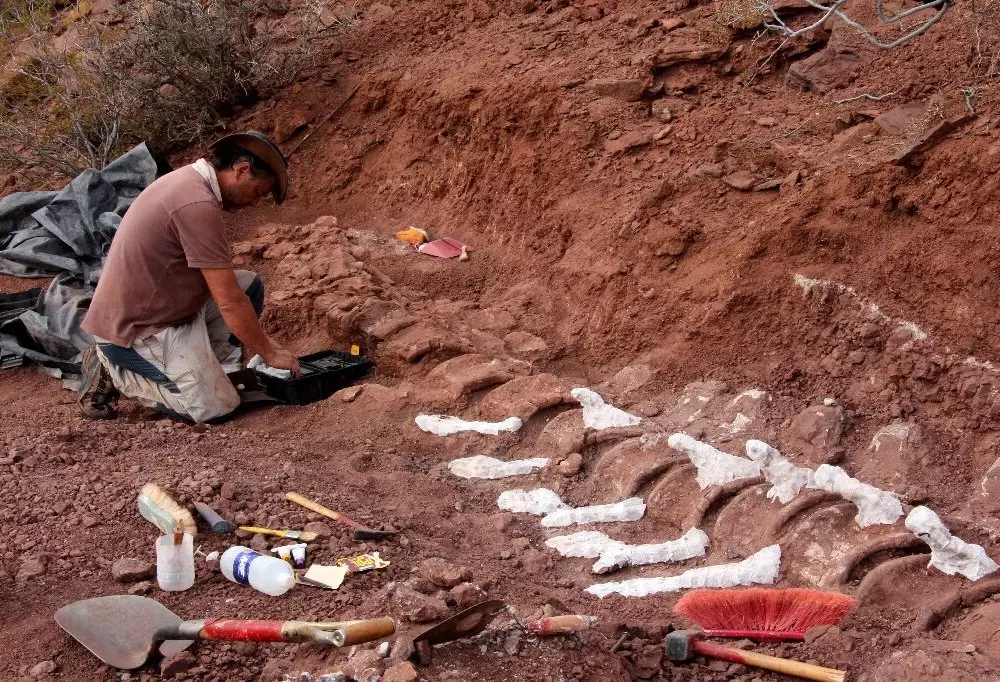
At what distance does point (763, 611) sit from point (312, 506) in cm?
150

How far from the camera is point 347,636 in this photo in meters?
2.09

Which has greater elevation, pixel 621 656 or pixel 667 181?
pixel 667 181

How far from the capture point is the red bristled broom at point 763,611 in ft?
8.00

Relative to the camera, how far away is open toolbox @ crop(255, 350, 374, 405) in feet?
13.9

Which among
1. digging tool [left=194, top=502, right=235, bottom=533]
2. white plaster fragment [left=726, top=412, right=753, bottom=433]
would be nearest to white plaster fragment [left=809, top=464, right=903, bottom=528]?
white plaster fragment [left=726, top=412, right=753, bottom=433]

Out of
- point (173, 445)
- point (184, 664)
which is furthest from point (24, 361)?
point (184, 664)

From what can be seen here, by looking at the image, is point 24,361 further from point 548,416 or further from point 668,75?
point 668,75

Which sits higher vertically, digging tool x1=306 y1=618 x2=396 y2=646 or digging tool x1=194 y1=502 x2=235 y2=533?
digging tool x1=306 y1=618 x2=396 y2=646

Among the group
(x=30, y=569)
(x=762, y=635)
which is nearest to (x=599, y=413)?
(x=762, y=635)

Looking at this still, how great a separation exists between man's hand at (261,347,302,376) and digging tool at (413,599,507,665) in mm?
2012

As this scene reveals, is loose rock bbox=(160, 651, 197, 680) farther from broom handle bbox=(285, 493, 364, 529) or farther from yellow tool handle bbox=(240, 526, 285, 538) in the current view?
broom handle bbox=(285, 493, 364, 529)

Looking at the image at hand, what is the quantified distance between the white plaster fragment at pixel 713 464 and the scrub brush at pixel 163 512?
167cm

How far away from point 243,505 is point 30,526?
0.67 meters

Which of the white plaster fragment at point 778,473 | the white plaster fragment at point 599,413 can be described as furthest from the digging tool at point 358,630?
the white plaster fragment at point 599,413
